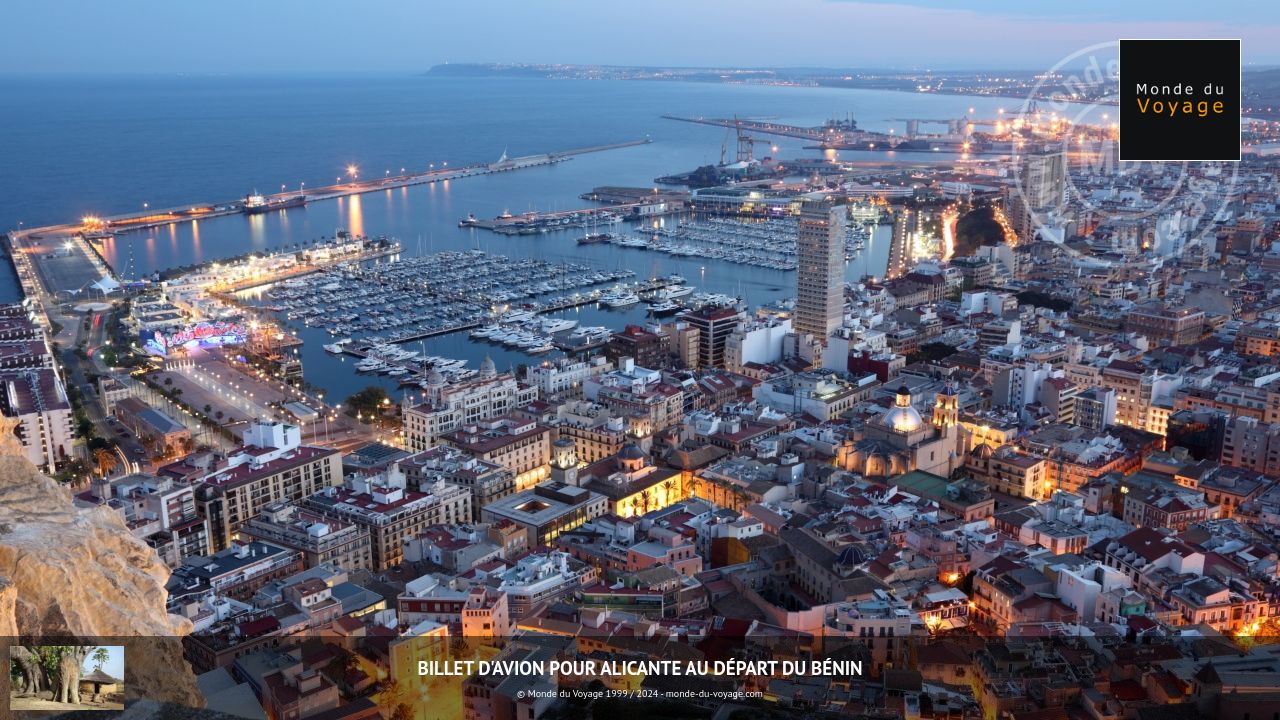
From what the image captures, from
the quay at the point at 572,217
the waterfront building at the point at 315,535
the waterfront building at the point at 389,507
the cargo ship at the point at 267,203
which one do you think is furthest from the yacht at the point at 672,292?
the cargo ship at the point at 267,203

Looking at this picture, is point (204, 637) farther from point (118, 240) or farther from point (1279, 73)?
point (1279, 73)

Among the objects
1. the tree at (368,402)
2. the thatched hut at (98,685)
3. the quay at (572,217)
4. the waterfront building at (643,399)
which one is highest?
the thatched hut at (98,685)

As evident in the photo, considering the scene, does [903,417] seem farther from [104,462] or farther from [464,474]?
[104,462]

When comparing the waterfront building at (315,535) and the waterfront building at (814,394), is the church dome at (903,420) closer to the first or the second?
the waterfront building at (814,394)

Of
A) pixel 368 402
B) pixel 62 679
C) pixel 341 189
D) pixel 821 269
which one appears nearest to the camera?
pixel 62 679

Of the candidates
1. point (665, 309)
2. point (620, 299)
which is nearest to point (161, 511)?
point (665, 309)

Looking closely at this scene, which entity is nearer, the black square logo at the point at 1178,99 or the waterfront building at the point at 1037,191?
the black square logo at the point at 1178,99
